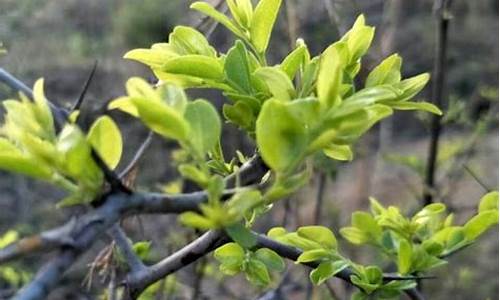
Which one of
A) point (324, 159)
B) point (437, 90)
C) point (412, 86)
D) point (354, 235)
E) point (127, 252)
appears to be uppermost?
point (412, 86)

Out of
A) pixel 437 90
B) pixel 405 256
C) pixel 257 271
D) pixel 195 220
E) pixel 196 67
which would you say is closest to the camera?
pixel 195 220

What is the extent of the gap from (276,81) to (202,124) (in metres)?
0.12

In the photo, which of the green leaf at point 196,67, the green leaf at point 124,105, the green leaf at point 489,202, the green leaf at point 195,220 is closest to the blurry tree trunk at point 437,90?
the green leaf at point 489,202

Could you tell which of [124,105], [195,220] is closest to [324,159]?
[124,105]

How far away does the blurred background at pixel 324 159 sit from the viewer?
2.38 metres

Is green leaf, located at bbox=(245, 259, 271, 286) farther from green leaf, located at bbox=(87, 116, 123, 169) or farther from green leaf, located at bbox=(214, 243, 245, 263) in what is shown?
green leaf, located at bbox=(87, 116, 123, 169)

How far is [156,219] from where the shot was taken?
3.71 m

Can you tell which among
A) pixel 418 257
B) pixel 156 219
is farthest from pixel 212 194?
pixel 156 219

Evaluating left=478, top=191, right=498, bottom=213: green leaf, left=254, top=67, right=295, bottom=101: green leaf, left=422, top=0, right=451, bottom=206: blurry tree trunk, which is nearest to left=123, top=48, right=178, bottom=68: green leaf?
left=254, top=67, right=295, bottom=101: green leaf

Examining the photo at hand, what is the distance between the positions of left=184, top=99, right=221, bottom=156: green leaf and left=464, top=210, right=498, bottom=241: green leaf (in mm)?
509

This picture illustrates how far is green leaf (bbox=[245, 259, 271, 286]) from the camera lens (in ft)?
2.90

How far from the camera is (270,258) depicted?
0.88m

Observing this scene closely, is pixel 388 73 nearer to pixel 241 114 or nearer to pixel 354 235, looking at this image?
pixel 241 114

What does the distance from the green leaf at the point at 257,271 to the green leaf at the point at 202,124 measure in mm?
289
